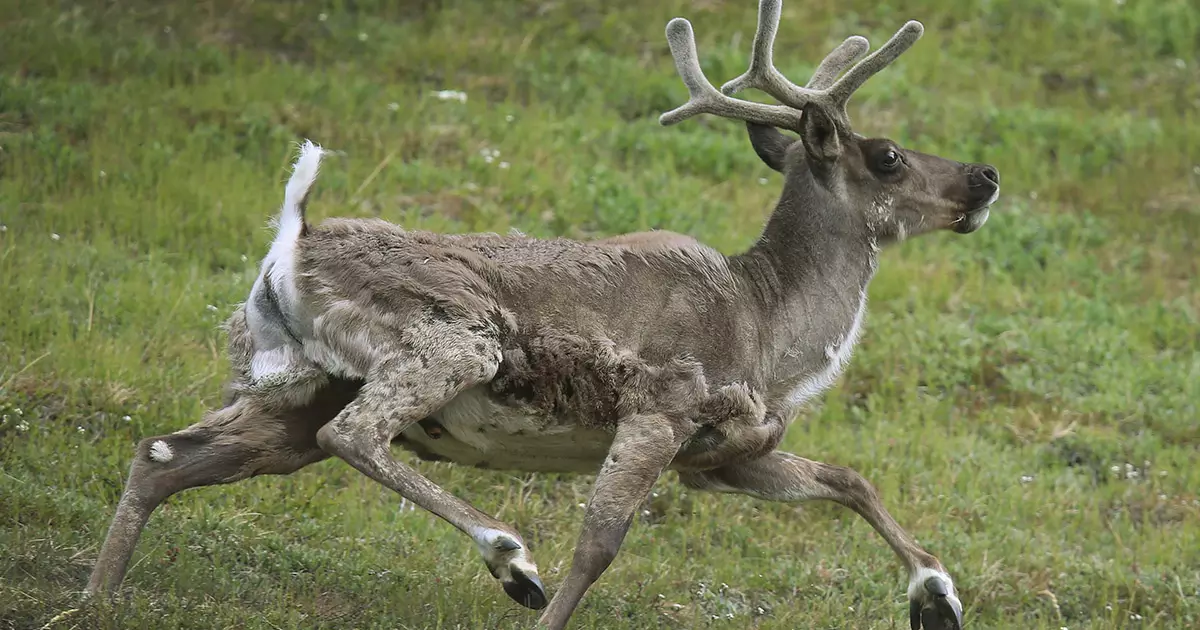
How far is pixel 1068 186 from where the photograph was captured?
39.3ft

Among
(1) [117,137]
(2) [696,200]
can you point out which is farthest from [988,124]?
(1) [117,137]

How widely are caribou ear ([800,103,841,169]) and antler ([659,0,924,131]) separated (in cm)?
4

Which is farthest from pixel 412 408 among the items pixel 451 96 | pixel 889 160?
pixel 451 96

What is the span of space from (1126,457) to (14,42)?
7795mm

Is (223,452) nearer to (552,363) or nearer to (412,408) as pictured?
(412,408)

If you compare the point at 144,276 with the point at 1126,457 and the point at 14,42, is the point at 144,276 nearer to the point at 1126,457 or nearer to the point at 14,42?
the point at 14,42

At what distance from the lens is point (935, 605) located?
6.41 meters

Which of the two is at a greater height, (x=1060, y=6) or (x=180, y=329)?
(x=1060, y=6)

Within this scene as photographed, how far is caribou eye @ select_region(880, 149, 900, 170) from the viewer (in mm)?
6969

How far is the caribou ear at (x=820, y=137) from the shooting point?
6789mm

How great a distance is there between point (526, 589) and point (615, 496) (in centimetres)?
60

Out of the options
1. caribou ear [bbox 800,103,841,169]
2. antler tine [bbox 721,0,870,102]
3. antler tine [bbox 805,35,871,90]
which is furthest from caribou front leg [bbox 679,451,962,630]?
antler tine [bbox 805,35,871,90]

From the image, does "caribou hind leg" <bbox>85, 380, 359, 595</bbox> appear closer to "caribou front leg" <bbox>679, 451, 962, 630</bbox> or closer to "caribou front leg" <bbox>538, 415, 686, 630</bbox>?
"caribou front leg" <bbox>538, 415, 686, 630</bbox>

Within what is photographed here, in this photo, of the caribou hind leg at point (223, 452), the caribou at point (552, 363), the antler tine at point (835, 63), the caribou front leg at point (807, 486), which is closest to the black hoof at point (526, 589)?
the caribou at point (552, 363)
